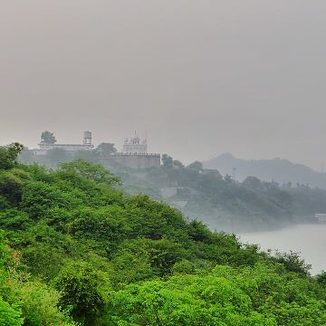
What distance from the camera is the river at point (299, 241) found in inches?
3127

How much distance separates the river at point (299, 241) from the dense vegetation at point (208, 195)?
6.59 m

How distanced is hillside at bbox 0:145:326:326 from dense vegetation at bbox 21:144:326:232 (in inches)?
A: 3334

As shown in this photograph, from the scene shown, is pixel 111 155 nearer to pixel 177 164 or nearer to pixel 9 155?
pixel 177 164

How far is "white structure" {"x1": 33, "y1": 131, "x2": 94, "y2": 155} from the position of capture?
13938cm

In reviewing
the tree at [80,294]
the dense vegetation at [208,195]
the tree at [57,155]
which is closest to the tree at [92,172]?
the tree at [80,294]

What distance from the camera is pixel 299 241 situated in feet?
331

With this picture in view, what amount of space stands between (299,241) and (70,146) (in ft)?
234

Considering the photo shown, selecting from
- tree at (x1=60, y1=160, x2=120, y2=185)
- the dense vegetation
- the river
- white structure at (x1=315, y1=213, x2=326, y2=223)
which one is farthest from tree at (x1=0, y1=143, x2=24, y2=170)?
white structure at (x1=315, y1=213, x2=326, y2=223)

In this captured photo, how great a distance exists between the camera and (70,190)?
94.3 ft

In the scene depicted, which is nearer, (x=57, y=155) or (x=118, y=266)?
(x=118, y=266)

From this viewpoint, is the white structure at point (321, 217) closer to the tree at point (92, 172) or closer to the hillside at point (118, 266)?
the tree at point (92, 172)

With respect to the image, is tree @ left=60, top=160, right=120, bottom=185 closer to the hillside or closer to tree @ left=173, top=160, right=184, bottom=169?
the hillside

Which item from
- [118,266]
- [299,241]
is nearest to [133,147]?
[299,241]

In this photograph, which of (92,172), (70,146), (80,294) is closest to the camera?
(80,294)
